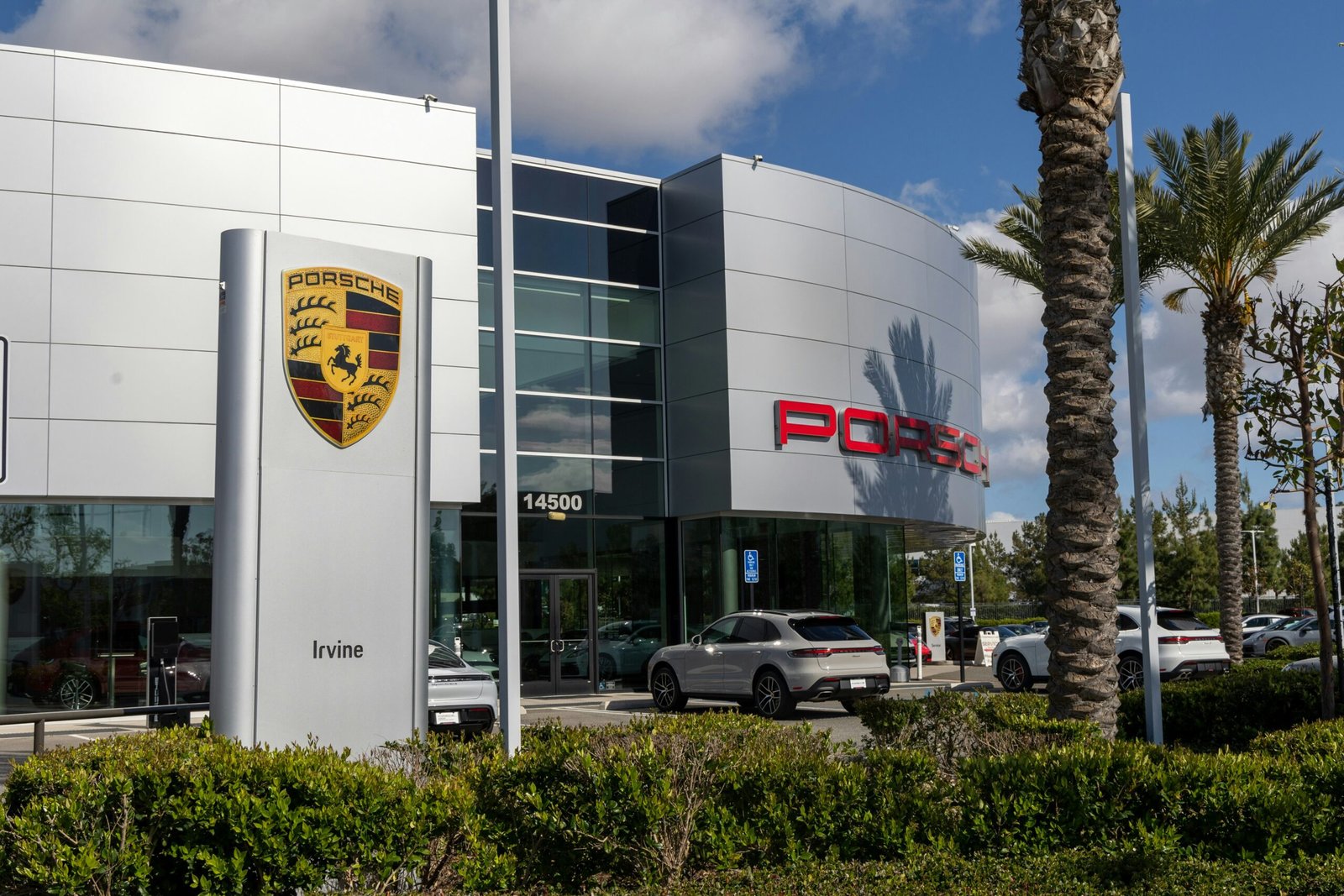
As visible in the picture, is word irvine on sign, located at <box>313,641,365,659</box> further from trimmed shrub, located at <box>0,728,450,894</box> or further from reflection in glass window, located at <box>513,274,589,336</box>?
reflection in glass window, located at <box>513,274,589,336</box>

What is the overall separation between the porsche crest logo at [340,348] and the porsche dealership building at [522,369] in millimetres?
10956

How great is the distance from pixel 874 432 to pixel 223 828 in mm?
22318

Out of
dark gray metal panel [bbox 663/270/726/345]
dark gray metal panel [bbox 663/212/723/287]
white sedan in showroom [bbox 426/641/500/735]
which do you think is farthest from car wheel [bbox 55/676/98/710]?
dark gray metal panel [bbox 663/212/723/287]

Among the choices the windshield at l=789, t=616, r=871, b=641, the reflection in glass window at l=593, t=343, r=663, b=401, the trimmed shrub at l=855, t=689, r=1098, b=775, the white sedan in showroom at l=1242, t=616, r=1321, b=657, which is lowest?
the white sedan in showroom at l=1242, t=616, r=1321, b=657

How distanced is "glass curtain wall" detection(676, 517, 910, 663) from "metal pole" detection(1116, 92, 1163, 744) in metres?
15.4

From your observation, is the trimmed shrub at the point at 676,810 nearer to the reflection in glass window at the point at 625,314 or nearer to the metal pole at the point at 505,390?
the metal pole at the point at 505,390

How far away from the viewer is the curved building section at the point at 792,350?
25.4 meters

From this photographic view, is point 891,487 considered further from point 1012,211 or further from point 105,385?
point 105,385

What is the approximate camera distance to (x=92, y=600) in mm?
20406

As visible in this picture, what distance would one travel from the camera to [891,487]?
27938 millimetres

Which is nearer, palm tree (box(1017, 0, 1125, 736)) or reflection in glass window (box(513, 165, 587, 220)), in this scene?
palm tree (box(1017, 0, 1125, 736))

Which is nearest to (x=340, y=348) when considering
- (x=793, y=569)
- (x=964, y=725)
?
(x=964, y=725)

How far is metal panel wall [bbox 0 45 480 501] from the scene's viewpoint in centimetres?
1983

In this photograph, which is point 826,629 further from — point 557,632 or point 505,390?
point 505,390
